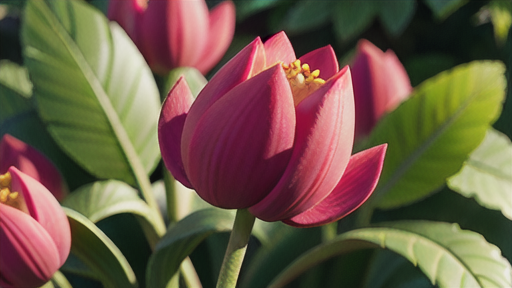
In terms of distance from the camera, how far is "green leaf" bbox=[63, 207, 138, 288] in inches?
11.1

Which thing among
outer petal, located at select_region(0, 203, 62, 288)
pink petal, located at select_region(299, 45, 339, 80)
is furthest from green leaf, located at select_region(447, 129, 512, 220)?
outer petal, located at select_region(0, 203, 62, 288)

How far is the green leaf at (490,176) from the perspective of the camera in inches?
15.5

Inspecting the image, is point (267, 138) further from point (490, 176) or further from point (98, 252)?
point (490, 176)

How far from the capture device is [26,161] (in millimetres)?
352

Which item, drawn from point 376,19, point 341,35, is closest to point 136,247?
point 341,35

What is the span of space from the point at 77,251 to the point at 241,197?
14cm

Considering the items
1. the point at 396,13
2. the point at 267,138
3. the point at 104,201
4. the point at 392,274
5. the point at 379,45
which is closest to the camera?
the point at 267,138

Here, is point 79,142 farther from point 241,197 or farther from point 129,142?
point 241,197

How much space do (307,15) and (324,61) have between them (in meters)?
0.44

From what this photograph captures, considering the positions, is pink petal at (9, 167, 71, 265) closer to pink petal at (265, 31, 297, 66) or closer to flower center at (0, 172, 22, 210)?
flower center at (0, 172, 22, 210)

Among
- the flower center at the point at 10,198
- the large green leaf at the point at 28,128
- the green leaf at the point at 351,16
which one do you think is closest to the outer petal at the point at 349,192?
the flower center at the point at 10,198

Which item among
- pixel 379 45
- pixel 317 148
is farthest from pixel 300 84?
pixel 379 45

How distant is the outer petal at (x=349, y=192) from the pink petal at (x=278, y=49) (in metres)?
0.06

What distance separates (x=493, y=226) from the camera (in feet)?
1.55
